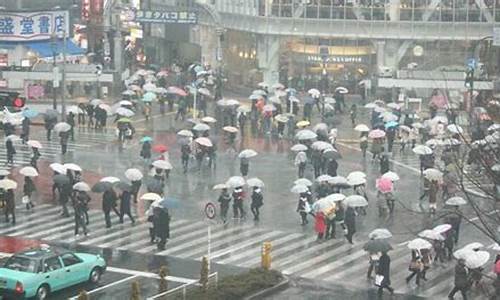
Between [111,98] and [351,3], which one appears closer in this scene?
[111,98]

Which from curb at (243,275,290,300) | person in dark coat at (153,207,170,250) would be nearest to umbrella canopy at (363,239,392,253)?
curb at (243,275,290,300)

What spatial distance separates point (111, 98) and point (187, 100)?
7449mm

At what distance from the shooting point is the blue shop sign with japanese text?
75.9 meters

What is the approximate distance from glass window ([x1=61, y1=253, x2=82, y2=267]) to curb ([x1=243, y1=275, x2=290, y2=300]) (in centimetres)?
418

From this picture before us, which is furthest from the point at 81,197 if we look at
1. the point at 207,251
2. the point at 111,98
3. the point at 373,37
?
the point at 373,37

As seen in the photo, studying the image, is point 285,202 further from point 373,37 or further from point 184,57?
point 184,57

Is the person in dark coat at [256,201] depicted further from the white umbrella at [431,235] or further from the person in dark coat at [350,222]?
the white umbrella at [431,235]

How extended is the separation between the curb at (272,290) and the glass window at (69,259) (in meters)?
4.18

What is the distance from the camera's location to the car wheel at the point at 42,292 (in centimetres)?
2466

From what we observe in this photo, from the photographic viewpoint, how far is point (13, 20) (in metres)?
67.1

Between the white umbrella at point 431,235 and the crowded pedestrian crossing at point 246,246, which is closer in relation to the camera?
the white umbrella at point 431,235

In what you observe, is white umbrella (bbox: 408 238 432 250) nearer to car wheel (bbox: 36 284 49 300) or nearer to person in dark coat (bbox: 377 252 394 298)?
person in dark coat (bbox: 377 252 394 298)

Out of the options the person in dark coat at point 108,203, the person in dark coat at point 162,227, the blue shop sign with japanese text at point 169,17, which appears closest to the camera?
the person in dark coat at point 162,227

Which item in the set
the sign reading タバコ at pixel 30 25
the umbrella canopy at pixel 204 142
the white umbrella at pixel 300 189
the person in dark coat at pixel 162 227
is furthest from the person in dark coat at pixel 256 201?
the sign reading タバコ at pixel 30 25
